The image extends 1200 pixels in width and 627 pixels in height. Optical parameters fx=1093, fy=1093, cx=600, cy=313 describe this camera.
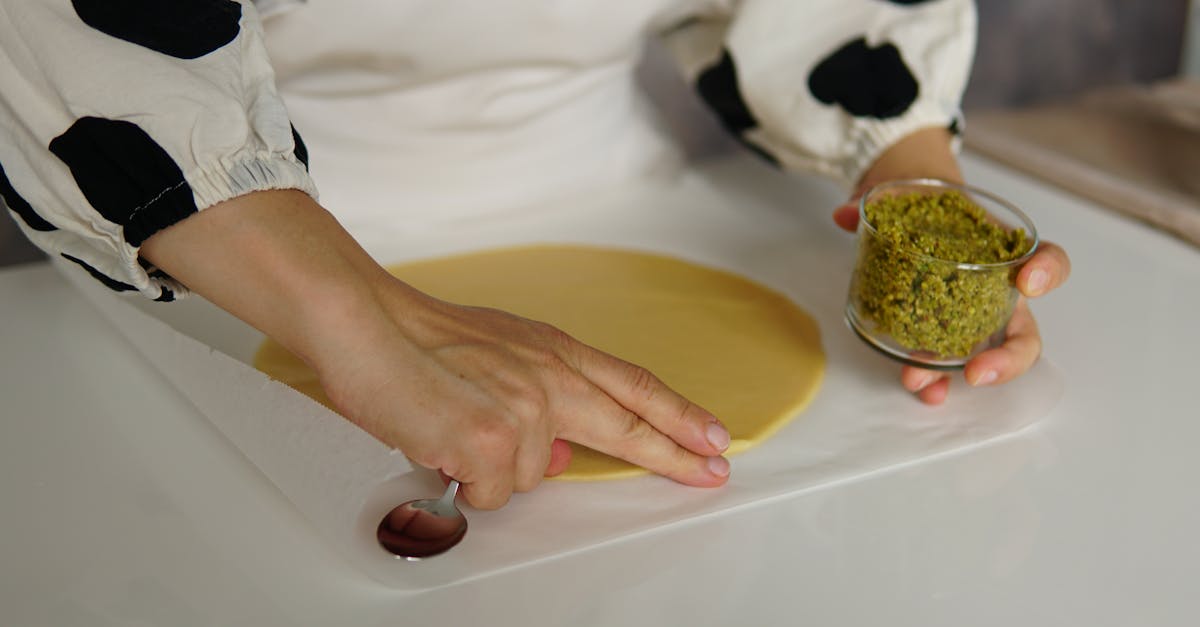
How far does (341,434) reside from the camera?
0.54 meters

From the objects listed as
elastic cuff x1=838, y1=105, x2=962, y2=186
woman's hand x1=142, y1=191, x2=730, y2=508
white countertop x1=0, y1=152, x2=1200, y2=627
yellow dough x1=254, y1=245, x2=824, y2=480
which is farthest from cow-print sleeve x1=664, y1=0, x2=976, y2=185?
woman's hand x1=142, y1=191, x2=730, y2=508

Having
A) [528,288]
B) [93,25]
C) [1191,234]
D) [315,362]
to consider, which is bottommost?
[1191,234]

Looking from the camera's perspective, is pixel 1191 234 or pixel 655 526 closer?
pixel 655 526

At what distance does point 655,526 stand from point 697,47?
508 millimetres

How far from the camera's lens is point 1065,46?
1384 mm

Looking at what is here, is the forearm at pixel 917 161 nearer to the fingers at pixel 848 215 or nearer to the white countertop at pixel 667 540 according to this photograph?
the fingers at pixel 848 215

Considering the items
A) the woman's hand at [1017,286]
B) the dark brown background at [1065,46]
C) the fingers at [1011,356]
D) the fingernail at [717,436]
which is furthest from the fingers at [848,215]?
the dark brown background at [1065,46]

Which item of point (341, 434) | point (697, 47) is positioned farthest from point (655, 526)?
point (697, 47)

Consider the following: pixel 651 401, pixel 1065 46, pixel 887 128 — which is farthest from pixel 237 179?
pixel 1065 46

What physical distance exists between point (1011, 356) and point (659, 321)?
23cm

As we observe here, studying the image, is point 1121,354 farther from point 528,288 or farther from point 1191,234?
point 528,288

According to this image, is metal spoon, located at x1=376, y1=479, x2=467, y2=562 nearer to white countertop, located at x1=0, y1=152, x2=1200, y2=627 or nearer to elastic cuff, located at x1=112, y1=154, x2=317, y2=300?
white countertop, located at x1=0, y1=152, x2=1200, y2=627

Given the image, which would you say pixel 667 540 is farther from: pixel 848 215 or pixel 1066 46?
pixel 1066 46

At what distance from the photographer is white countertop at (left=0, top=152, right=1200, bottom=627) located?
514mm
